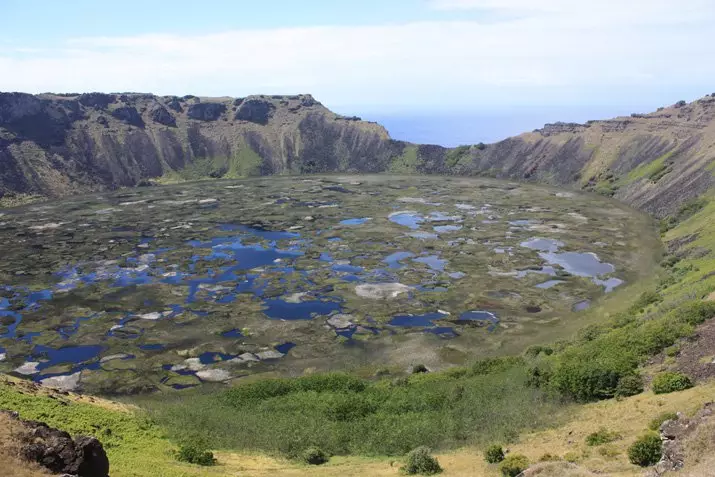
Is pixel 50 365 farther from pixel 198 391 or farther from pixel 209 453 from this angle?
pixel 209 453

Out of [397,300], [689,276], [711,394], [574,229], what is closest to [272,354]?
[397,300]

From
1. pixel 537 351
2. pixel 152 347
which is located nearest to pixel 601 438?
pixel 537 351

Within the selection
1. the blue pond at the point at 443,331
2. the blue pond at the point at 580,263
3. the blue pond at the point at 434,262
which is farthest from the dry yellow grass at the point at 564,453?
the blue pond at the point at 580,263

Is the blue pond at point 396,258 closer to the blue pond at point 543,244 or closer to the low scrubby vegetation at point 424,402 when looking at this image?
the blue pond at point 543,244

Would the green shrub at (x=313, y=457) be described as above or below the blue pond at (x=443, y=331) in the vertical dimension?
above

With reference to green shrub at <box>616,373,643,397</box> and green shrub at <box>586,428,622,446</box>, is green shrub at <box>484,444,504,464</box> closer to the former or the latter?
green shrub at <box>586,428,622,446</box>

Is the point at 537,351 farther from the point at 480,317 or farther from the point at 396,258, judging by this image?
the point at 396,258
